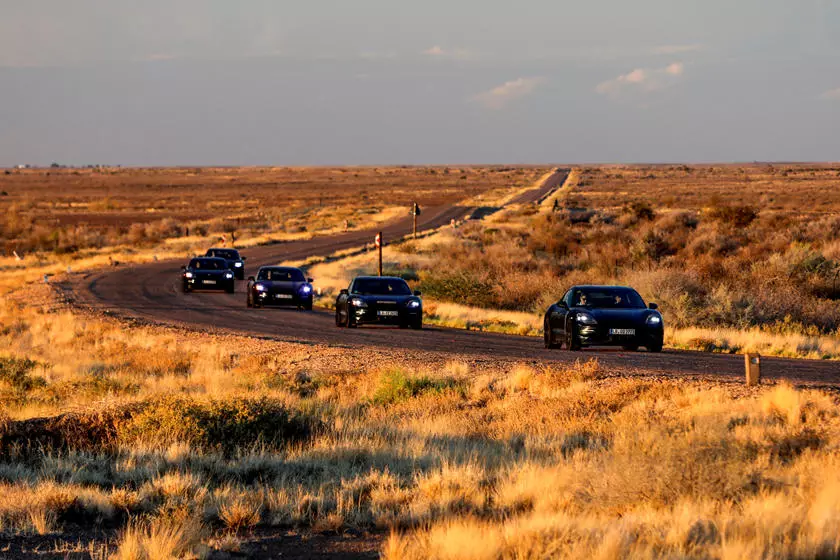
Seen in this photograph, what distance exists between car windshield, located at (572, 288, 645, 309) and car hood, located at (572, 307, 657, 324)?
1.01 feet

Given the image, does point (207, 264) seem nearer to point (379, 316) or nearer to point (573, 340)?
point (379, 316)

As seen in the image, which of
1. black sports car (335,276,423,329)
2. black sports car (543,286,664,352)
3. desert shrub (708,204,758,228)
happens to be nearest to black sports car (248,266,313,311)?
black sports car (335,276,423,329)

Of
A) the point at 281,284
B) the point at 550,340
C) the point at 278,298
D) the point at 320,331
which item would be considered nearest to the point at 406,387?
the point at 550,340

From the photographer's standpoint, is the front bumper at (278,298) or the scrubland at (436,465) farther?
the front bumper at (278,298)

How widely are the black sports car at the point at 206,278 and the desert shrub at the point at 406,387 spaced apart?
887 inches

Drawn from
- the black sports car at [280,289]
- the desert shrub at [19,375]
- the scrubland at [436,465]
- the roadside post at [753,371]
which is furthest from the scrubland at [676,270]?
the desert shrub at [19,375]

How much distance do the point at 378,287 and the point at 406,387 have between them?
10643 millimetres

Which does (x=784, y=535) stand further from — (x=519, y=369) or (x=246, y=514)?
(x=519, y=369)

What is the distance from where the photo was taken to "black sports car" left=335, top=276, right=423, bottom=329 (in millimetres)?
26562

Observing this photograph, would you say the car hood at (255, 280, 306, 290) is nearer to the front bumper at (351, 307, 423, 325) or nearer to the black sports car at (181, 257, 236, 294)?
the black sports car at (181, 257, 236, 294)

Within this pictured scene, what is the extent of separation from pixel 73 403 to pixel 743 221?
4664cm

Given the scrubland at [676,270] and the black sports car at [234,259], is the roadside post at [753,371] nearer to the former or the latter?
the scrubland at [676,270]

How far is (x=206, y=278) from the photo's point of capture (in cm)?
3903

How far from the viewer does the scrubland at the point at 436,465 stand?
7.96 metres
